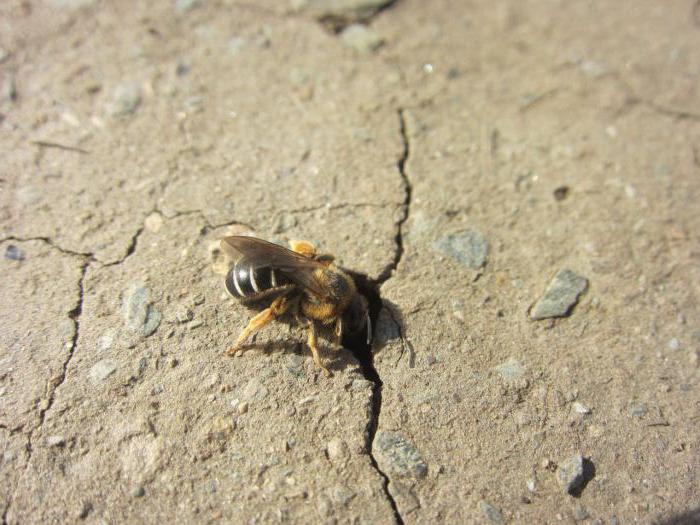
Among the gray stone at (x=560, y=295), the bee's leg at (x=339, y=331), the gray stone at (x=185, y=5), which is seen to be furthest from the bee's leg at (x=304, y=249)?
the gray stone at (x=185, y=5)

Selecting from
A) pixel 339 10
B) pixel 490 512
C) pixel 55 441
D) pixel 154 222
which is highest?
pixel 339 10

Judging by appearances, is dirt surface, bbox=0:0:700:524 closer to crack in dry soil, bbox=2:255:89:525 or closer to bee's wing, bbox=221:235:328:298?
crack in dry soil, bbox=2:255:89:525

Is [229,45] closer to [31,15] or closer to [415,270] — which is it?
[31,15]

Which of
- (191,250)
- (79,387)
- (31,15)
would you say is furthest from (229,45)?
(79,387)

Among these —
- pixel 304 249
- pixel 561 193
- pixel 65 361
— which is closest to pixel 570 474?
pixel 304 249

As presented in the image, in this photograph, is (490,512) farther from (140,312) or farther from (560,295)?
(140,312)

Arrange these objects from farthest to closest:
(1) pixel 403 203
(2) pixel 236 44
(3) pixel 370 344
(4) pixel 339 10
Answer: (4) pixel 339 10
(2) pixel 236 44
(1) pixel 403 203
(3) pixel 370 344

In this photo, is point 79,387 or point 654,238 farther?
point 654,238
